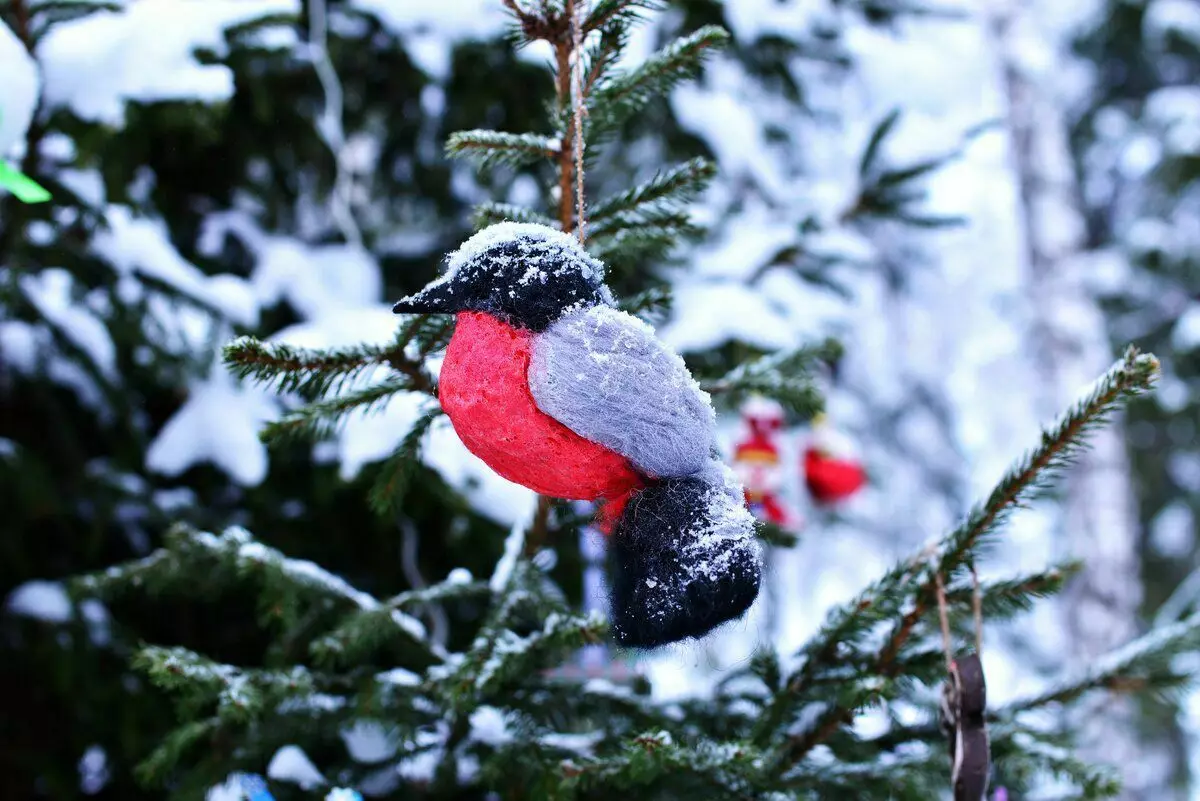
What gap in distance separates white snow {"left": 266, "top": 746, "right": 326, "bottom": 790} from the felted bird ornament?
73 cm

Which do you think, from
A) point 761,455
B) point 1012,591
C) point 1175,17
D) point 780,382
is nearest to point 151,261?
point 780,382

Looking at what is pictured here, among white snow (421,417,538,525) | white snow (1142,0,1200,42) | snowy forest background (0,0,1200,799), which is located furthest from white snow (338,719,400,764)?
white snow (1142,0,1200,42)

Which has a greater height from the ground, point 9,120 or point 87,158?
point 87,158

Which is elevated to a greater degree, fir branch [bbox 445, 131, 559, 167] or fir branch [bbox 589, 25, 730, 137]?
fir branch [bbox 589, 25, 730, 137]

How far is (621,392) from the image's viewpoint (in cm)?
82

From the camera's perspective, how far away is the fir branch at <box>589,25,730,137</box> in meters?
1.14

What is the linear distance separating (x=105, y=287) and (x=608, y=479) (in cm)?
150

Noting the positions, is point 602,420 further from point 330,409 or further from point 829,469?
point 829,469

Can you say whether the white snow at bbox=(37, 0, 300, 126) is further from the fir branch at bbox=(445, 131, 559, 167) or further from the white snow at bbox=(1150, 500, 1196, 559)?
the white snow at bbox=(1150, 500, 1196, 559)

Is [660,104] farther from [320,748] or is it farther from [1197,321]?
[1197,321]

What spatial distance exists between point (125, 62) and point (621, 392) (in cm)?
130

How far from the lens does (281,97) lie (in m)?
2.38

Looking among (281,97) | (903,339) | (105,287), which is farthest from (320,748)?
(903,339)

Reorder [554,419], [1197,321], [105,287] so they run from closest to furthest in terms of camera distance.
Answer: [554,419]
[105,287]
[1197,321]
